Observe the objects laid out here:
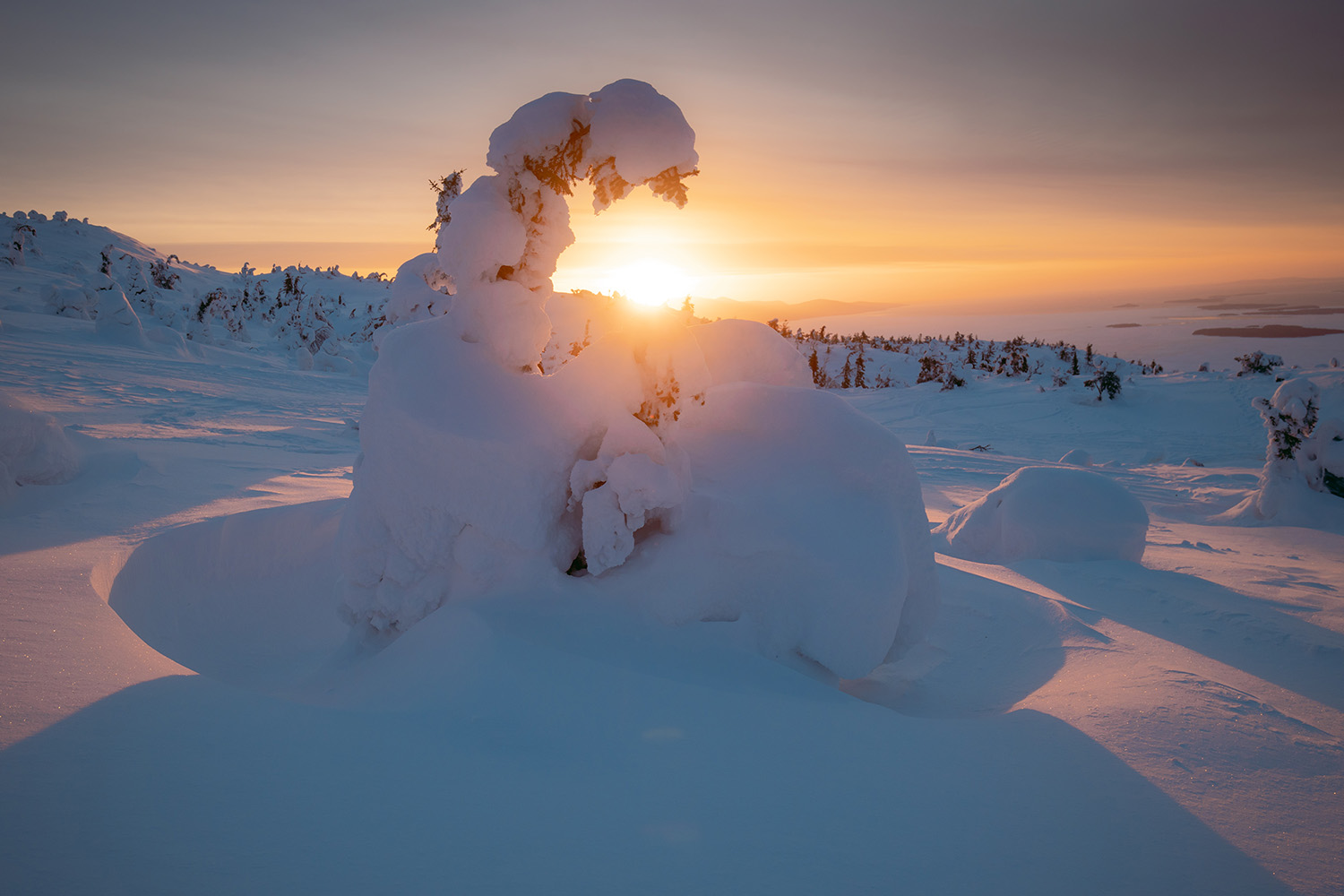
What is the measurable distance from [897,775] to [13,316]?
20.1 m

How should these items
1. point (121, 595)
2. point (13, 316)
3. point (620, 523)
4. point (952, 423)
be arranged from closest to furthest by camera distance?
point (620, 523) < point (121, 595) < point (13, 316) < point (952, 423)

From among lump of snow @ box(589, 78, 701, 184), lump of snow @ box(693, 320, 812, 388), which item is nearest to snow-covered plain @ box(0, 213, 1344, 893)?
lump of snow @ box(693, 320, 812, 388)

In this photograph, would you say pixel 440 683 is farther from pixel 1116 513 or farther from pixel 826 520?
pixel 1116 513

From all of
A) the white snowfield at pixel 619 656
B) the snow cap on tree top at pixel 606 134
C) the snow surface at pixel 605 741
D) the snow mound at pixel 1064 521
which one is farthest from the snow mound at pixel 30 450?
the snow mound at pixel 1064 521

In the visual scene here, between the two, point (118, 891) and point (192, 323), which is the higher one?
point (192, 323)

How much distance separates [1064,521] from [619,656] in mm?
5650

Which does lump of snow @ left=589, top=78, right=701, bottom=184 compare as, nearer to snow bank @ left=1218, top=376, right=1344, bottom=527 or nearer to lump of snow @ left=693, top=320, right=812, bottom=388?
lump of snow @ left=693, top=320, right=812, bottom=388

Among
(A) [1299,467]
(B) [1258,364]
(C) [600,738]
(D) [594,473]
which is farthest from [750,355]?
(B) [1258,364]

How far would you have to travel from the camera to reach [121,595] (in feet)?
13.8

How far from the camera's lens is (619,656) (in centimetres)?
325

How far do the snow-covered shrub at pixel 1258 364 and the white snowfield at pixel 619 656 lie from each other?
17.0 metres

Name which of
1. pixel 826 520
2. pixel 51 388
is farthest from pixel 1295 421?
pixel 51 388

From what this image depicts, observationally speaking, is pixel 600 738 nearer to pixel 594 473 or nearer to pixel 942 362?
pixel 594 473

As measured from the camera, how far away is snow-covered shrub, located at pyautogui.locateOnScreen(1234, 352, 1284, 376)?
64.2ft
